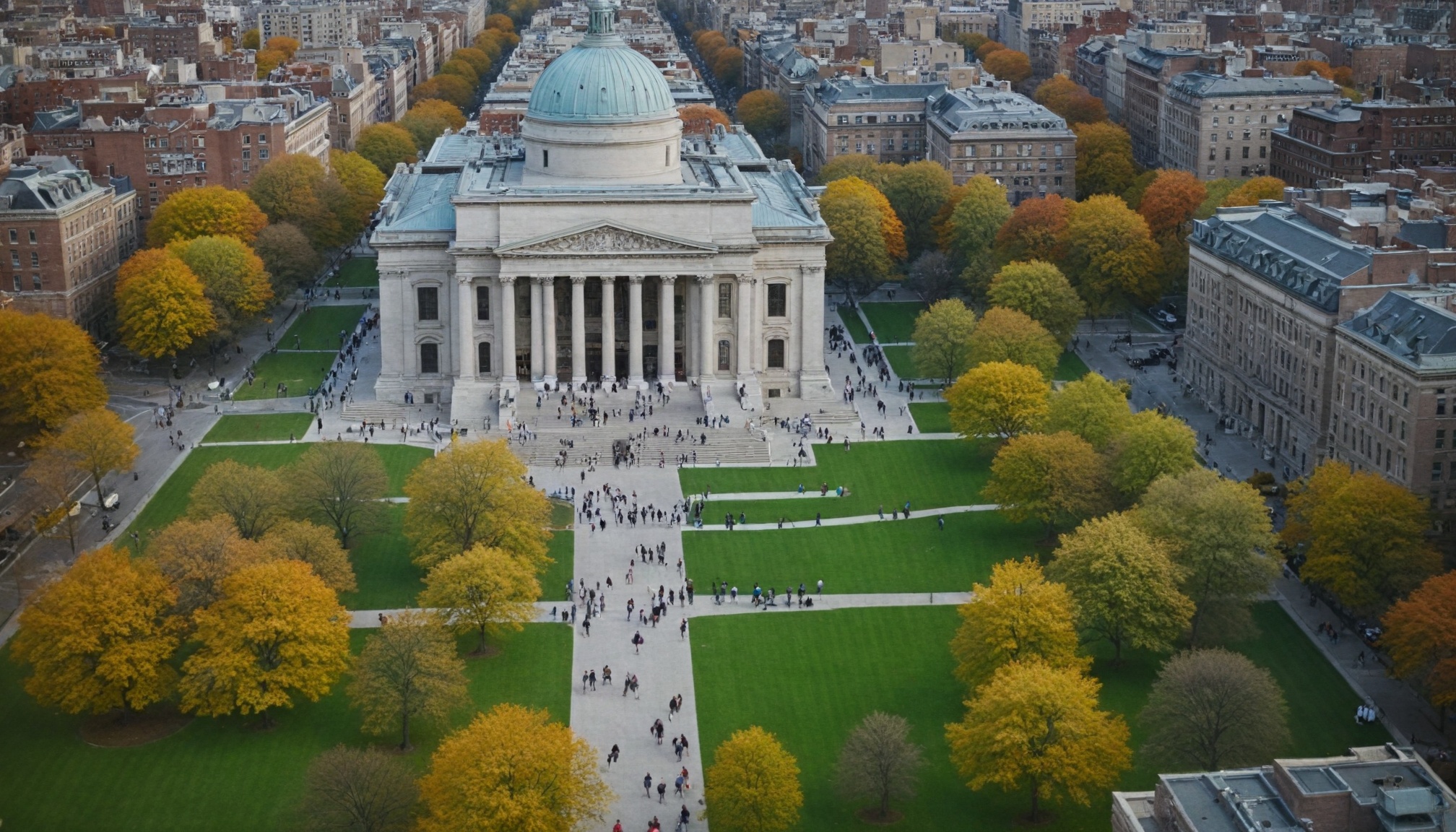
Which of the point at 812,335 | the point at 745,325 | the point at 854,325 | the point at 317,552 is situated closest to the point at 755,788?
the point at 317,552

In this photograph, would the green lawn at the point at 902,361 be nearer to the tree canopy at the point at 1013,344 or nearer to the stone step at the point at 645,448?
the tree canopy at the point at 1013,344

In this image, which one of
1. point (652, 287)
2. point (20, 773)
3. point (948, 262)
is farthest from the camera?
point (948, 262)

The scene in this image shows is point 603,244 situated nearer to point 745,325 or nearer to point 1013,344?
point 745,325

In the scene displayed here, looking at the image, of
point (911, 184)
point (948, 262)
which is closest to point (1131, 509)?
point (948, 262)

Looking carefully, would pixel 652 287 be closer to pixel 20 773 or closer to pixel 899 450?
pixel 899 450

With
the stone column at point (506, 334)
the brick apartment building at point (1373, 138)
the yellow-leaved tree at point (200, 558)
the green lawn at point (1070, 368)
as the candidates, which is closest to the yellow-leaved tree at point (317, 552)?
the yellow-leaved tree at point (200, 558)

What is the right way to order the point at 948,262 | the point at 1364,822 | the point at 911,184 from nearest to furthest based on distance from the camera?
the point at 1364,822 < the point at 948,262 < the point at 911,184
